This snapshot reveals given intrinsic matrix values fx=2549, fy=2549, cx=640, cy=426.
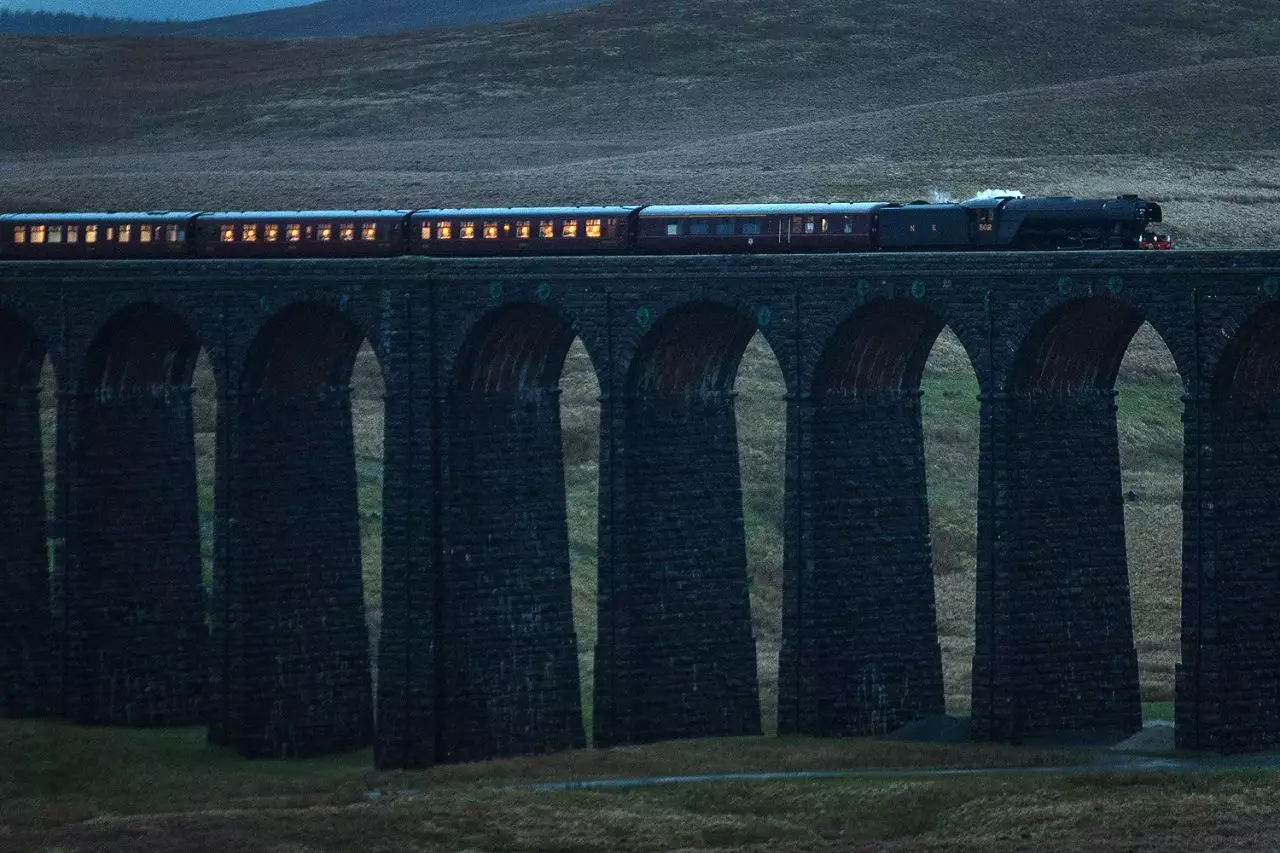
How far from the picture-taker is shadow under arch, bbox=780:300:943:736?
5688 cm

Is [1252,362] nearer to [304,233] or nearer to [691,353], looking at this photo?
[691,353]

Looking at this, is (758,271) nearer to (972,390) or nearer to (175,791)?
(175,791)

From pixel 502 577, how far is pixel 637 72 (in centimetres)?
8709

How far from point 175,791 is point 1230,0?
102485 mm

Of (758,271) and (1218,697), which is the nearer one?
(1218,697)

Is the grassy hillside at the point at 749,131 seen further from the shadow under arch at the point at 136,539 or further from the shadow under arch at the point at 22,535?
the shadow under arch at the point at 22,535

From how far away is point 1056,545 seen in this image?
5453 cm

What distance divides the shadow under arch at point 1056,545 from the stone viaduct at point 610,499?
77mm

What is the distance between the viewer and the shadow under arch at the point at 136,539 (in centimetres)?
6856

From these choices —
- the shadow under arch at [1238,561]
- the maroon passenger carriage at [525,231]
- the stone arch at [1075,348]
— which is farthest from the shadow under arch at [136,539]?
the shadow under arch at [1238,561]

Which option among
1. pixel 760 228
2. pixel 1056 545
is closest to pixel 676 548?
pixel 760 228

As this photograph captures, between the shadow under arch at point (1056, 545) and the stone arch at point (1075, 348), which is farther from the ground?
the stone arch at point (1075, 348)

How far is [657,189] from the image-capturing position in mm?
112000

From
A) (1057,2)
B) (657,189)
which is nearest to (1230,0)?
(1057,2)
